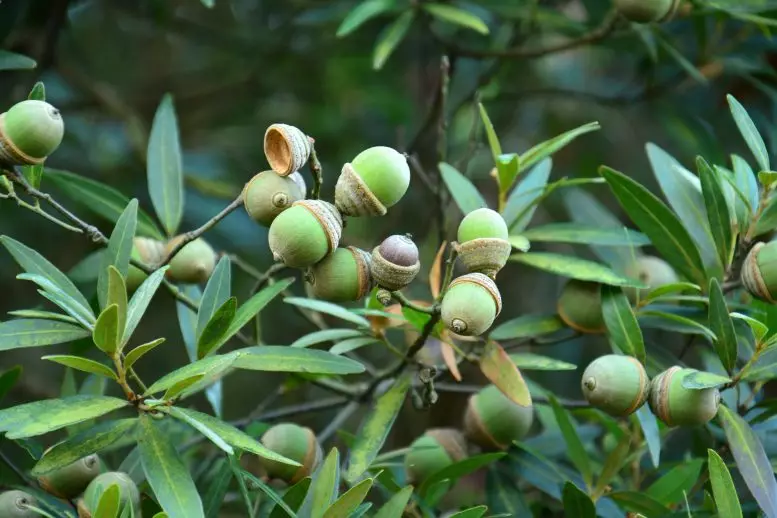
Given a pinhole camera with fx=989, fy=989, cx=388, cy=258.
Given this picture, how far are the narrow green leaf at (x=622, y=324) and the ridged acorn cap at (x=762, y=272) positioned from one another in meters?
0.13

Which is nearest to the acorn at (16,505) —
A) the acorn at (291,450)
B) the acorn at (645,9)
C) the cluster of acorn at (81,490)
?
the cluster of acorn at (81,490)

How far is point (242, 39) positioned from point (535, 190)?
41.9 inches

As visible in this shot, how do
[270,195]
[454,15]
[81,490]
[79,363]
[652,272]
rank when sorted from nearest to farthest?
[79,363], [270,195], [81,490], [652,272], [454,15]

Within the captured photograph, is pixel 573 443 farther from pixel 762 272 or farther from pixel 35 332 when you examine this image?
pixel 35 332

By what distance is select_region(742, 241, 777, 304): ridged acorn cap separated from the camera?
42.8 inches

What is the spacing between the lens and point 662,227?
121 cm

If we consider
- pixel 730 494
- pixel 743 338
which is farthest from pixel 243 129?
pixel 730 494

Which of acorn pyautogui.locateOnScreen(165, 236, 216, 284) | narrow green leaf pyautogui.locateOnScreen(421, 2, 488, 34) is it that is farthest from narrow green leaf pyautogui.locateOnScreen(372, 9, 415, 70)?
acorn pyautogui.locateOnScreen(165, 236, 216, 284)

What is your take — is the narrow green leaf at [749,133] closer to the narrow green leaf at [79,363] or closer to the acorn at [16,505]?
the narrow green leaf at [79,363]

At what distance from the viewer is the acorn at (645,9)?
1.36 meters

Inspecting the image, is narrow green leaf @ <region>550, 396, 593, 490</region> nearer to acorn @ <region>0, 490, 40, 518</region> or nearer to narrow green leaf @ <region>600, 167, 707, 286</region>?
narrow green leaf @ <region>600, 167, 707, 286</region>

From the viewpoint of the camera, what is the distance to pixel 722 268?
1.22 metres

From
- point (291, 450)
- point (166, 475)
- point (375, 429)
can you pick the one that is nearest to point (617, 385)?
point (375, 429)

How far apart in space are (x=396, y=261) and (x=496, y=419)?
39 cm
